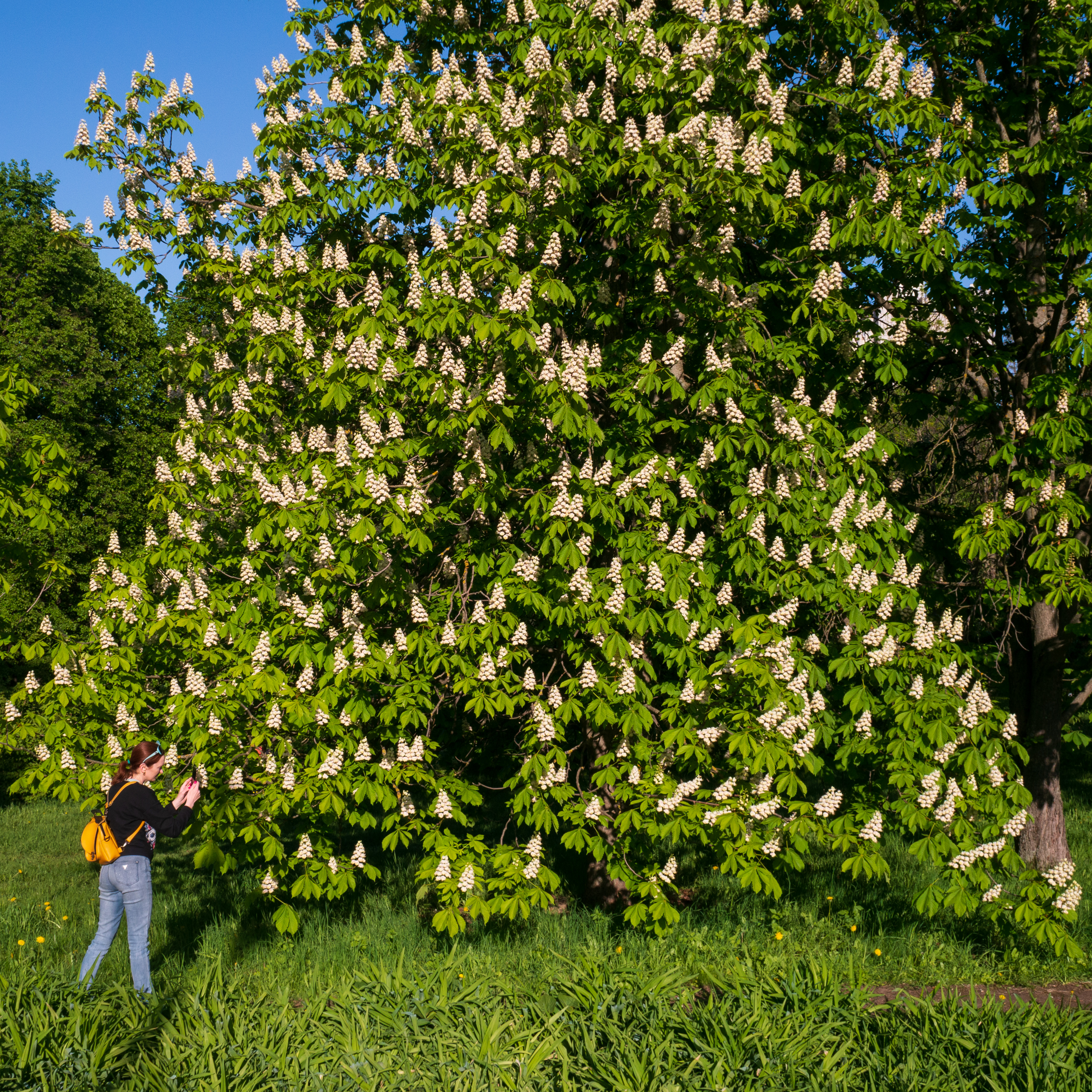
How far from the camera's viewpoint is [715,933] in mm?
6906

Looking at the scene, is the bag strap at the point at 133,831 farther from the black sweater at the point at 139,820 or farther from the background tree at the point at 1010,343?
the background tree at the point at 1010,343

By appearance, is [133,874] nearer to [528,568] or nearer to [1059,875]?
[528,568]

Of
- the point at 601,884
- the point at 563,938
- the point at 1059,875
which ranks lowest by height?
the point at 563,938

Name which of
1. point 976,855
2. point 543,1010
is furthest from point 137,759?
point 976,855

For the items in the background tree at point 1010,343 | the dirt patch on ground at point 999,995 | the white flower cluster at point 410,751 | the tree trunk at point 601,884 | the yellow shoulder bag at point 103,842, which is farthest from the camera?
the tree trunk at point 601,884

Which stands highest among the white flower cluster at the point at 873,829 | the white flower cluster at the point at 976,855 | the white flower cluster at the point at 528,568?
the white flower cluster at the point at 528,568

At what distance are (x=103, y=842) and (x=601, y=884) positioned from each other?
13.9ft

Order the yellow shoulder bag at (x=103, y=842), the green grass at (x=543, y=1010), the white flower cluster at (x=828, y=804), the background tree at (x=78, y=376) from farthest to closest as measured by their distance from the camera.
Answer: the background tree at (x=78, y=376) < the white flower cluster at (x=828, y=804) < the yellow shoulder bag at (x=103, y=842) < the green grass at (x=543, y=1010)

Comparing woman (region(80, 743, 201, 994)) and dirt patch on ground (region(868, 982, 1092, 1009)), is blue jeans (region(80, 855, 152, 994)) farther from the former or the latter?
dirt patch on ground (region(868, 982, 1092, 1009))

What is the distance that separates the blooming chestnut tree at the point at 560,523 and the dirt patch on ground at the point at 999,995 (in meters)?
0.50

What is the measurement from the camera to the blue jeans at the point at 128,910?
5.54 m

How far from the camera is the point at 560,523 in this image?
17.9ft

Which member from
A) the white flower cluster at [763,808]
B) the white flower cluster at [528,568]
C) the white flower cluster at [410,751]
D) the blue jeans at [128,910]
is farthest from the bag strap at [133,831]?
the white flower cluster at [763,808]

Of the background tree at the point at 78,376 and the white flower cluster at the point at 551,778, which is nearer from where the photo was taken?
the white flower cluster at the point at 551,778
